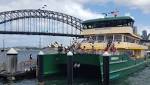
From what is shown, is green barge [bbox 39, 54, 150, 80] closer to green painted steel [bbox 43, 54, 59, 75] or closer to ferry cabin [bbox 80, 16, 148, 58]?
green painted steel [bbox 43, 54, 59, 75]

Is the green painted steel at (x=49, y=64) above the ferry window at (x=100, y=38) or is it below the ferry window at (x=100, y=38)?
below

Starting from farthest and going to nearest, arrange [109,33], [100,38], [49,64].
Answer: [100,38]
[109,33]
[49,64]

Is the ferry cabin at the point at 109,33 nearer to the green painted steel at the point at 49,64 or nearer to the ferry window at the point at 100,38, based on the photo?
the ferry window at the point at 100,38

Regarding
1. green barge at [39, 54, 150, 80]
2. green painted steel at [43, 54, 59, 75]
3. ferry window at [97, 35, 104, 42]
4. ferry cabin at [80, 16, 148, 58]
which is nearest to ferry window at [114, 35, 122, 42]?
ferry cabin at [80, 16, 148, 58]

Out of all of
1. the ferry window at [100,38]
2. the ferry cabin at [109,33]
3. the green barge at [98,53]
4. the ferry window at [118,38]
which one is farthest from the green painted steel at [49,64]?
the ferry window at [118,38]

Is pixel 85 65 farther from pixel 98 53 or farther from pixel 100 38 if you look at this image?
pixel 100 38

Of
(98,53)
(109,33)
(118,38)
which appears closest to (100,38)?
(109,33)

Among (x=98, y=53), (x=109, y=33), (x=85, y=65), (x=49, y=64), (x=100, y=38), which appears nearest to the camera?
(x=98, y=53)

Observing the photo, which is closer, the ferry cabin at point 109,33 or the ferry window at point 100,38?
the ferry cabin at point 109,33

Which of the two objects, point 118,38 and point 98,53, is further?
point 118,38

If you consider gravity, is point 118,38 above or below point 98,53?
above

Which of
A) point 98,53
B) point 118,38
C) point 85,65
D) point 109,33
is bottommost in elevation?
point 85,65

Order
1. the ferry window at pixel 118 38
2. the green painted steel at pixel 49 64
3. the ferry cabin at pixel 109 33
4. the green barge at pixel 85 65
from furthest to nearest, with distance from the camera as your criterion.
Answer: the ferry window at pixel 118 38 < the ferry cabin at pixel 109 33 < the green painted steel at pixel 49 64 < the green barge at pixel 85 65

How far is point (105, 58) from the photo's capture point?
21250mm
